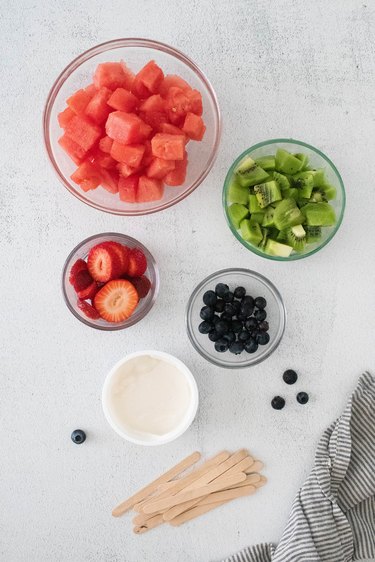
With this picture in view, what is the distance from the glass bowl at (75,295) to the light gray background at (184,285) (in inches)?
2.3

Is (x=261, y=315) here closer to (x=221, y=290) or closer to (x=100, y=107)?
(x=221, y=290)

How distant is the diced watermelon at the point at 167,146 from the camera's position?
1.75 meters

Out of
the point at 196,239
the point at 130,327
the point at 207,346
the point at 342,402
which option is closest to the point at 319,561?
the point at 342,402

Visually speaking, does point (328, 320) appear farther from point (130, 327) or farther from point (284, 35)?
point (284, 35)

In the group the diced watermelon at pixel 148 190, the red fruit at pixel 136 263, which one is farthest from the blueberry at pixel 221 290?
the diced watermelon at pixel 148 190

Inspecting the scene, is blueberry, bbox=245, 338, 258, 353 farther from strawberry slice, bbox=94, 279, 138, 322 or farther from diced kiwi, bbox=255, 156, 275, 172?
diced kiwi, bbox=255, 156, 275, 172

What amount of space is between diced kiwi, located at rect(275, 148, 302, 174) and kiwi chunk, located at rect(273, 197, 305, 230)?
10 cm

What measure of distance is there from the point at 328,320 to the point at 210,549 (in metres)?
0.84

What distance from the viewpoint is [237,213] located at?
194 cm

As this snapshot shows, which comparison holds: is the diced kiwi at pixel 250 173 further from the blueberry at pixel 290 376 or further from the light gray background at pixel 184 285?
the blueberry at pixel 290 376

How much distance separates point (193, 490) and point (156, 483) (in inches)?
4.9

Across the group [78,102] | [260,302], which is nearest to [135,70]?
[78,102]

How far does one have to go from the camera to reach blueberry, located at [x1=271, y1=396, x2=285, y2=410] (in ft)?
6.76

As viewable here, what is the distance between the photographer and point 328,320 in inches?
82.5
